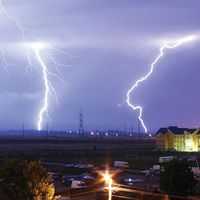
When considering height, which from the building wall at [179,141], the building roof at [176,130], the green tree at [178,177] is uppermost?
the building roof at [176,130]

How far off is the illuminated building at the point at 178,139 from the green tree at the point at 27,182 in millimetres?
73916

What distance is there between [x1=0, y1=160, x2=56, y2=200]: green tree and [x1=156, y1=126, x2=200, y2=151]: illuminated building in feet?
243

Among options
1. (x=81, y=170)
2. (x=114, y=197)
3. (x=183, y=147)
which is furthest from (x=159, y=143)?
(x=114, y=197)

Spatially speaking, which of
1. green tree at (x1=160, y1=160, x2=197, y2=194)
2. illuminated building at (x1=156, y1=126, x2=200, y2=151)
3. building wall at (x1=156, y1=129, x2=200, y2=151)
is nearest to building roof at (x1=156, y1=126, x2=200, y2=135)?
illuminated building at (x1=156, y1=126, x2=200, y2=151)

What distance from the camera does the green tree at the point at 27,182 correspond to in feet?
45.0

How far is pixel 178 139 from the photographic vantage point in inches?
3573

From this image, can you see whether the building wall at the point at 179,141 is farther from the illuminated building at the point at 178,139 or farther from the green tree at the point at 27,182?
the green tree at the point at 27,182

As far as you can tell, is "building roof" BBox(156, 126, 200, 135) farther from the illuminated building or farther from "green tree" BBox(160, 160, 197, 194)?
"green tree" BBox(160, 160, 197, 194)

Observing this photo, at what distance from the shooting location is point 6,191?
1437cm

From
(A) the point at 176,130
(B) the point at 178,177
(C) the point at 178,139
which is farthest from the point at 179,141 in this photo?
(B) the point at 178,177

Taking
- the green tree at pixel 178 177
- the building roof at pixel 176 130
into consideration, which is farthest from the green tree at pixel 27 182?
the building roof at pixel 176 130

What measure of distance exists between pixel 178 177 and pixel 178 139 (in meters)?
67.9

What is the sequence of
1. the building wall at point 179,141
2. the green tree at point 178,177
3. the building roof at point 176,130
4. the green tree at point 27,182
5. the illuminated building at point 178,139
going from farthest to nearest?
the building roof at point 176,130
the illuminated building at point 178,139
the building wall at point 179,141
the green tree at point 178,177
the green tree at point 27,182

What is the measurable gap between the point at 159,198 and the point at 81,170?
115 ft
